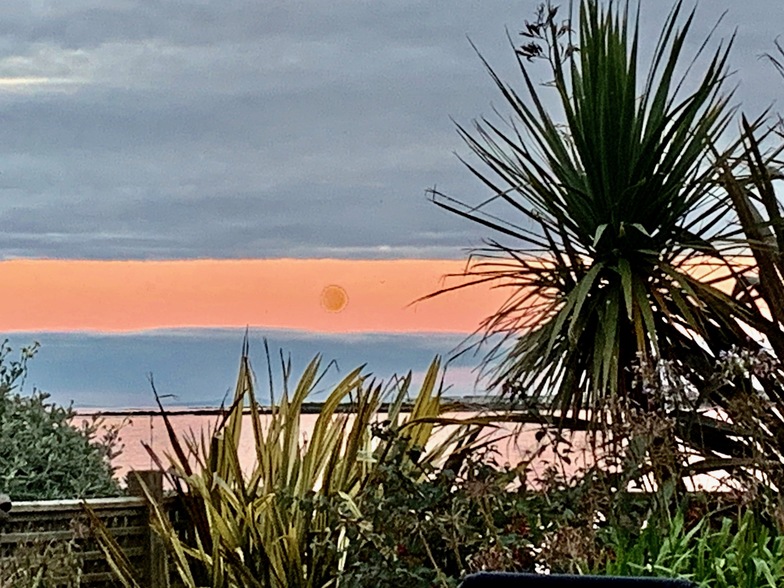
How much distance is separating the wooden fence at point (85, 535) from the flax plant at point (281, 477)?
0.43 ft

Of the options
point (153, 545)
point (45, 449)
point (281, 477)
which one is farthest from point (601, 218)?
point (45, 449)

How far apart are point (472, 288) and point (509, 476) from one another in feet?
2.57

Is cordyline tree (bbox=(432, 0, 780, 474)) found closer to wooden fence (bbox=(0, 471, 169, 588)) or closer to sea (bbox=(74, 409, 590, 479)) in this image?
sea (bbox=(74, 409, 590, 479))

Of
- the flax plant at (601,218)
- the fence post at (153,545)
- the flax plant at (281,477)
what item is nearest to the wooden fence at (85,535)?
the fence post at (153,545)

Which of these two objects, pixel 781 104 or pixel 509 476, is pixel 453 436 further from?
pixel 781 104

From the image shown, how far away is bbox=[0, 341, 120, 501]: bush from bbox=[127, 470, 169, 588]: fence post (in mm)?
252

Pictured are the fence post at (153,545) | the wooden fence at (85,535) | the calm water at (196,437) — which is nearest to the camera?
the calm water at (196,437)

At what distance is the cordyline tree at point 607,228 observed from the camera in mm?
3723

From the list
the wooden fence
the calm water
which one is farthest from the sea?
the wooden fence

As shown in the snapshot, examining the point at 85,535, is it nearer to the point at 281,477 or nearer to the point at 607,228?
the point at 281,477

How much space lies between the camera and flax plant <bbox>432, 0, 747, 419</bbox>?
3.75 m

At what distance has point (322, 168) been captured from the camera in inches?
216

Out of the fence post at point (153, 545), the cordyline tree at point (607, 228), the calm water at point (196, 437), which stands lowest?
the fence post at point (153, 545)

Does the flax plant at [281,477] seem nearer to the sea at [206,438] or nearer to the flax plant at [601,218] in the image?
the sea at [206,438]
